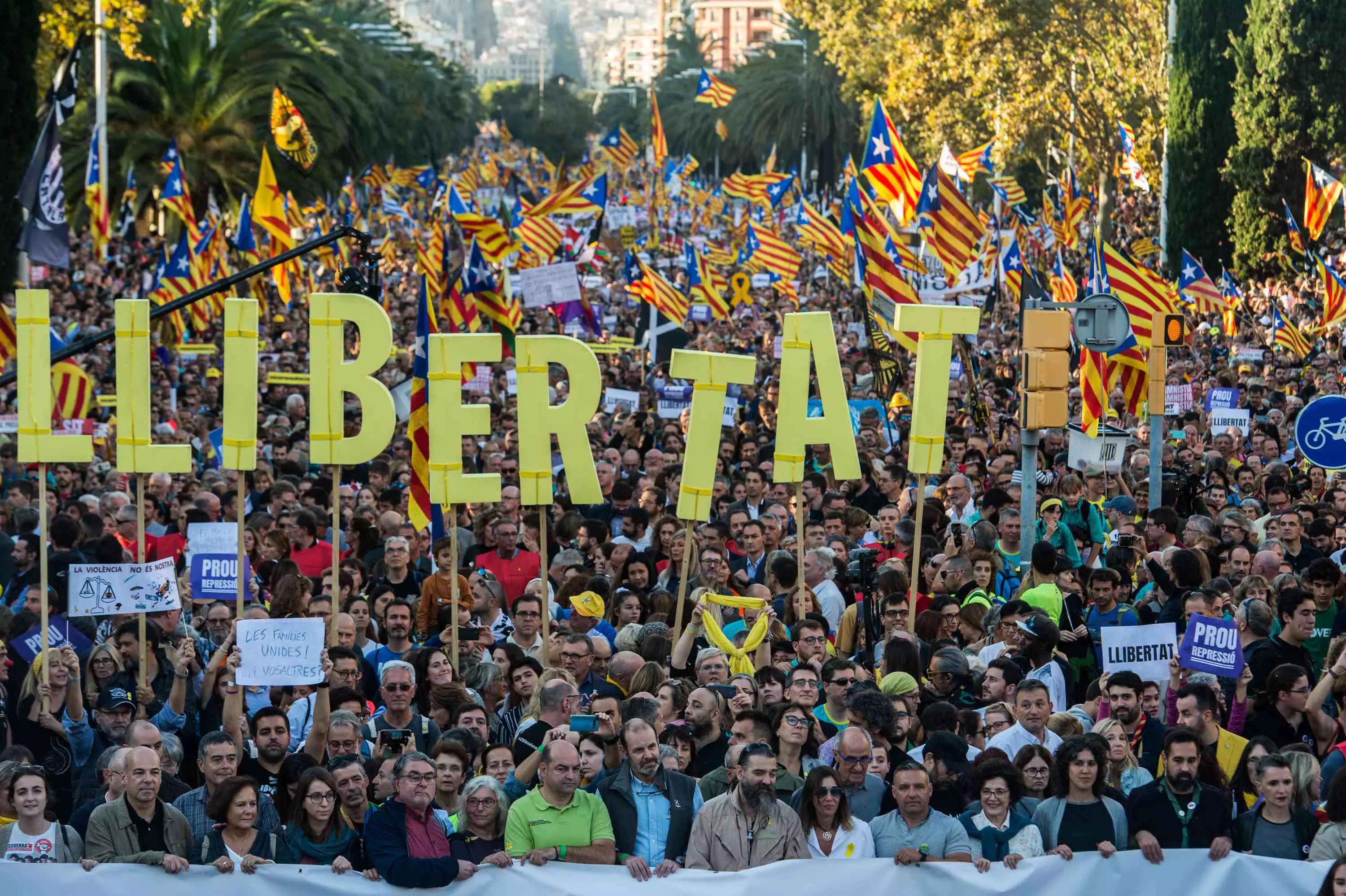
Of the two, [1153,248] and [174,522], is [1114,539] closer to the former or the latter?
[174,522]

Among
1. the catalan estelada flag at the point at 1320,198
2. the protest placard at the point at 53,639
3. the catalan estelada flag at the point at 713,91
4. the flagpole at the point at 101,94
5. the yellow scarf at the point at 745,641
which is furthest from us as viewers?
the catalan estelada flag at the point at 713,91

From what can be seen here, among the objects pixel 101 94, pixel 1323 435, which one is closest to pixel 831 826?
pixel 1323 435

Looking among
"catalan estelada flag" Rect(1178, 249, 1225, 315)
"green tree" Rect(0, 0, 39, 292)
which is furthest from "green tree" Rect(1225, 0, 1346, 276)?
"green tree" Rect(0, 0, 39, 292)

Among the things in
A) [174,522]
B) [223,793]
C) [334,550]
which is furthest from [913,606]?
[174,522]

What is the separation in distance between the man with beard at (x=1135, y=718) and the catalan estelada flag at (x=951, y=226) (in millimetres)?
13154

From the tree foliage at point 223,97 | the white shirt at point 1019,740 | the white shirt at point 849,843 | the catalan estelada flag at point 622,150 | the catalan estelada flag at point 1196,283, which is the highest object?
the tree foliage at point 223,97

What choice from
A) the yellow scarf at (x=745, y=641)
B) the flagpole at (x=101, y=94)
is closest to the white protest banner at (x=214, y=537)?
the yellow scarf at (x=745, y=641)

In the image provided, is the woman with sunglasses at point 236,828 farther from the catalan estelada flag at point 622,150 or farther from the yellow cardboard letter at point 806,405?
the catalan estelada flag at point 622,150

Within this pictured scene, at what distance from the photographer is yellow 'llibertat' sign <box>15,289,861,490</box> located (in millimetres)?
10094

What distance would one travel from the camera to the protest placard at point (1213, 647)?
8969mm

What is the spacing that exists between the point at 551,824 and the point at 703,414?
353 cm

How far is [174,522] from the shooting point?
14875 millimetres

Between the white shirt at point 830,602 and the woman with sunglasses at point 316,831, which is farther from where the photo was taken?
the white shirt at point 830,602

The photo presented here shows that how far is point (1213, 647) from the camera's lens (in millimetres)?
9016
